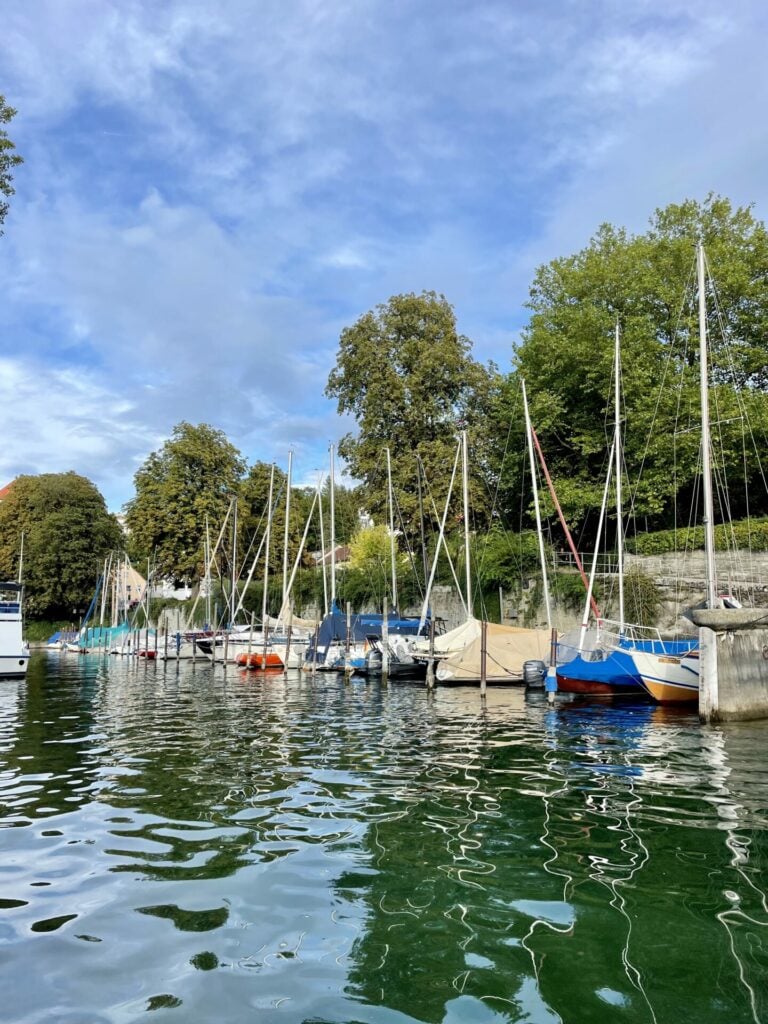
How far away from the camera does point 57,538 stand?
84.3 metres

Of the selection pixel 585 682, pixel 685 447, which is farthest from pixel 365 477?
pixel 585 682

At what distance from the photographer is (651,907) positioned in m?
6.09

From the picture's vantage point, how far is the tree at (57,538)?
277ft

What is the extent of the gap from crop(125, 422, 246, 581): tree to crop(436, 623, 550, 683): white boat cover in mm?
39094

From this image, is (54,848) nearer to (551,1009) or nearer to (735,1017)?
(551,1009)

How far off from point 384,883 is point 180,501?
2472 inches

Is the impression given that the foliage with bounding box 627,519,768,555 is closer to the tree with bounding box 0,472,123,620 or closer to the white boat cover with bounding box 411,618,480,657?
the white boat cover with bounding box 411,618,480,657

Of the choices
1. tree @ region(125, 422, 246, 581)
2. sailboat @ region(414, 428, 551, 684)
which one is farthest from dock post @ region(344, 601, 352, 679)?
tree @ region(125, 422, 246, 581)

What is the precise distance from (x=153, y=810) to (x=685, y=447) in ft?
106

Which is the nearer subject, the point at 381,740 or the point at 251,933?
the point at 251,933

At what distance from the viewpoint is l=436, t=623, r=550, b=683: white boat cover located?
92.6 ft

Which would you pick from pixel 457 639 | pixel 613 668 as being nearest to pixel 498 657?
pixel 457 639

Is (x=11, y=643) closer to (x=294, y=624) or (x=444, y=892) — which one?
(x=294, y=624)

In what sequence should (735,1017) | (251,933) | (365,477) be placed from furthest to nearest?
(365,477)
(251,933)
(735,1017)
